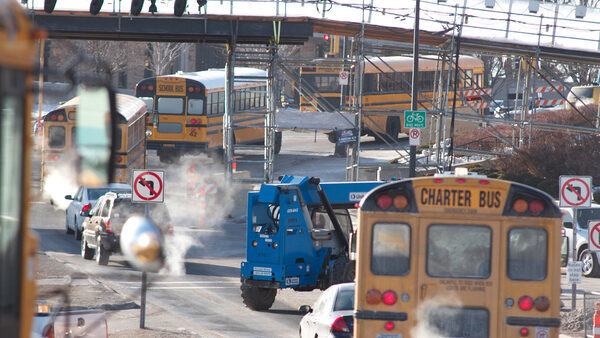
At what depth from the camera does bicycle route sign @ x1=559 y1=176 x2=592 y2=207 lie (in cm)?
1478

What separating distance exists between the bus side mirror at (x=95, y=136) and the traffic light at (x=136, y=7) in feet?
62.7

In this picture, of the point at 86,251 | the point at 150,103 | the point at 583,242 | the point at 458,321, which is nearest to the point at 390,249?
the point at 458,321

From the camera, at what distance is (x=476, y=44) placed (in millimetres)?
27469

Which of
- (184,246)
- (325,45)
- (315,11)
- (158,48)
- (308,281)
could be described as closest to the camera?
(308,281)

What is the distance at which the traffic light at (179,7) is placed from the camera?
2380 cm

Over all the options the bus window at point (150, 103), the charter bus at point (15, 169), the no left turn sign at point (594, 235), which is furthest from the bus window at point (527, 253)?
the bus window at point (150, 103)

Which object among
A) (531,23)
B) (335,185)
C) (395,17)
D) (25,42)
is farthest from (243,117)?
(25,42)

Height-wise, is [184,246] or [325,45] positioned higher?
[325,45]

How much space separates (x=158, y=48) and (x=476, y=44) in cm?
3249

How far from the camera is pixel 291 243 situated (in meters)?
15.5

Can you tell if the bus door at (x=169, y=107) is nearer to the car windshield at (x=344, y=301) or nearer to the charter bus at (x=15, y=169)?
the car windshield at (x=344, y=301)

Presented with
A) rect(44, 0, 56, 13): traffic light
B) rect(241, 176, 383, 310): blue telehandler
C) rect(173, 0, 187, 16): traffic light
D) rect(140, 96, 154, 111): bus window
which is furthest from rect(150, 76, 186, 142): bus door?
rect(241, 176, 383, 310): blue telehandler

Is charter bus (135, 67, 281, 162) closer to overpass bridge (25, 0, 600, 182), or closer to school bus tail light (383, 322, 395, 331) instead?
overpass bridge (25, 0, 600, 182)

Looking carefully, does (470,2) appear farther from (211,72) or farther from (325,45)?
(325,45)
